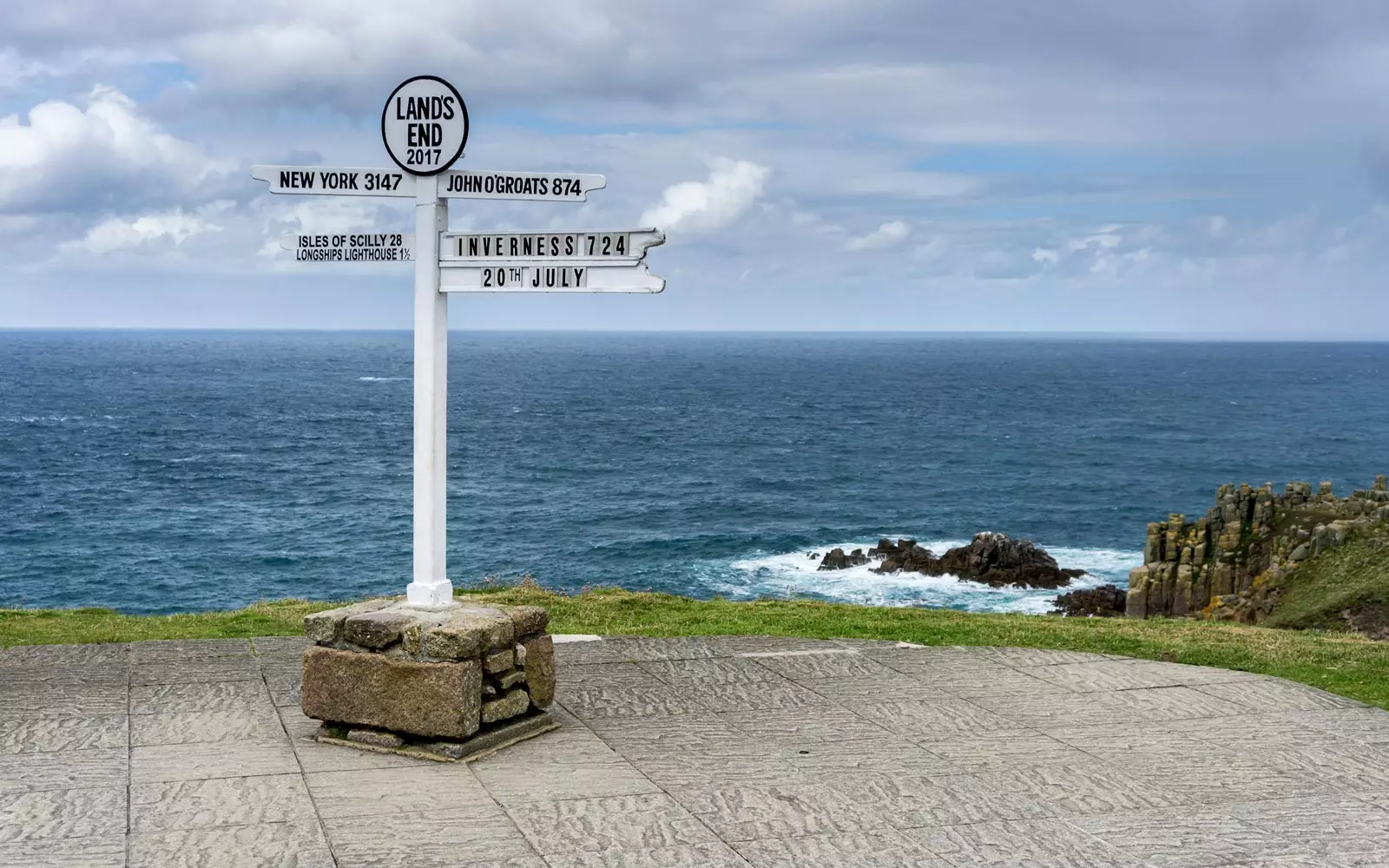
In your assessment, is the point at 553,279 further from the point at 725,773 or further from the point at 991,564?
the point at 991,564

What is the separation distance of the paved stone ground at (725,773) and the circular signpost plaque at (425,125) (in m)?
3.67

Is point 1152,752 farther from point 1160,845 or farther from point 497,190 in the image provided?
point 497,190

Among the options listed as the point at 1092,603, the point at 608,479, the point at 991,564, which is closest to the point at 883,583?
the point at 991,564

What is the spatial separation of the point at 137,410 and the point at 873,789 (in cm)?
9300

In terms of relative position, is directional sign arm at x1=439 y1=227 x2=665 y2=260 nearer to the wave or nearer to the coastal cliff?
the coastal cliff

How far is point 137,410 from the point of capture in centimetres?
9162

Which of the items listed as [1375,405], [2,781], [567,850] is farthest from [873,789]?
[1375,405]

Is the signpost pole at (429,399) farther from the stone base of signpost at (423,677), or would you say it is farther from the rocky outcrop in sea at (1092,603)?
the rocky outcrop in sea at (1092,603)

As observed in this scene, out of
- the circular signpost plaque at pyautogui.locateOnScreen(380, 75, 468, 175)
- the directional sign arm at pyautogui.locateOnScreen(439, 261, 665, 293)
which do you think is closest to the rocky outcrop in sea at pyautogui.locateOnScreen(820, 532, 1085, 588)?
the directional sign arm at pyautogui.locateOnScreen(439, 261, 665, 293)

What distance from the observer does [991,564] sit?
1457 inches

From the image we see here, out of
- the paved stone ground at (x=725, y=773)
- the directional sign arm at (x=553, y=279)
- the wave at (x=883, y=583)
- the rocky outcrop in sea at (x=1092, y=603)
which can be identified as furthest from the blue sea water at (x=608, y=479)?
the directional sign arm at (x=553, y=279)

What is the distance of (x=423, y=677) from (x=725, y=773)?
1850mm

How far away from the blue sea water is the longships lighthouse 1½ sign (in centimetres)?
2672

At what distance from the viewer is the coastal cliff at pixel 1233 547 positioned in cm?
2769
